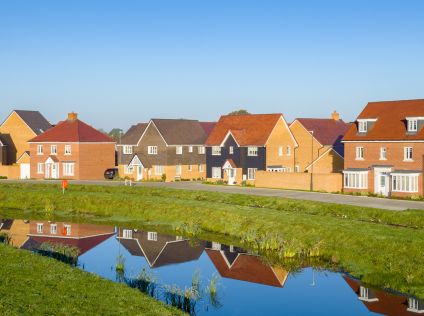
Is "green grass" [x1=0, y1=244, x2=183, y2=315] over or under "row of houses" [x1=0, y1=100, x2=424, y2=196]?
under

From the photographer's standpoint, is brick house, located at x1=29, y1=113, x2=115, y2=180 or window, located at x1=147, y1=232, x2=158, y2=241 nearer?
window, located at x1=147, y1=232, x2=158, y2=241

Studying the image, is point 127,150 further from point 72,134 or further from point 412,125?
point 412,125

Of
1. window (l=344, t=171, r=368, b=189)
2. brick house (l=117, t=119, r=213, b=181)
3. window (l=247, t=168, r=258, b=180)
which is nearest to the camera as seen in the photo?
window (l=344, t=171, r=368, b=189)

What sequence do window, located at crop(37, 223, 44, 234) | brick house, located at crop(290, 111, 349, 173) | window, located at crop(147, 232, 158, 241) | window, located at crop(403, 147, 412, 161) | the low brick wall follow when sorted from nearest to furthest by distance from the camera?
1. window, located at crop(147, 232, 158, 241)
2. window, located at crop(37, 223, 44, 234)
3. window, located at crop(403, 147, 412, 161)
4. the low brick wall
5. brick house, located at crop(290, 111, 349, 173)

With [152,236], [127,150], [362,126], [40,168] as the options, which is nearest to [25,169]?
[40,168]

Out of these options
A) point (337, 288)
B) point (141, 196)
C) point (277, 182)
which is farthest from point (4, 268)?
point (277, 182)

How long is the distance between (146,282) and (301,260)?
983cm

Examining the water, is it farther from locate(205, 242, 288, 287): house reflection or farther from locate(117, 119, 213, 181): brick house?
locate(117, 119, 213, 181): brick house

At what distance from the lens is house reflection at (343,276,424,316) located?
24359mm

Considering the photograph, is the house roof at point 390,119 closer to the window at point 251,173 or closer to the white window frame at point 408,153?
the white window frame at point 408,153

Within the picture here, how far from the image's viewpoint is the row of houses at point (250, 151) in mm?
57250

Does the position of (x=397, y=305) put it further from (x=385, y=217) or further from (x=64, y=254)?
(x=64, y=254)

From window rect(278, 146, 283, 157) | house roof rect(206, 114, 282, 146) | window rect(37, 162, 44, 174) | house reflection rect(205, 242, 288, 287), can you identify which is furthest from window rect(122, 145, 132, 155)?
house reflection rect(205, 242, 288, 287)

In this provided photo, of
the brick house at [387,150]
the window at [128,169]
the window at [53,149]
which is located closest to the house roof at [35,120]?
the window at [53,149]
